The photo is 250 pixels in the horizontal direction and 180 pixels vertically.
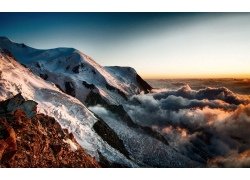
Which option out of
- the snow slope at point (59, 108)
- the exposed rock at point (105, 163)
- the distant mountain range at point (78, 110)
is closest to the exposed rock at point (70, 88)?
the distant mountain range at point (78, 110)

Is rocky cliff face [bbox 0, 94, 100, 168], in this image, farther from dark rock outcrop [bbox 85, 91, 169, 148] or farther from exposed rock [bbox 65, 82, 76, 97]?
exposed rock [bbox 65, 82, 76, 97]

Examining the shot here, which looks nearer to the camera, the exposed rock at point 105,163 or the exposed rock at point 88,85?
the exposed rock at point 105,163

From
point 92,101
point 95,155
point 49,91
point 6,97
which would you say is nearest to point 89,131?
point 95,155

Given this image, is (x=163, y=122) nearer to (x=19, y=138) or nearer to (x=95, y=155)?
(x=95, y=155)

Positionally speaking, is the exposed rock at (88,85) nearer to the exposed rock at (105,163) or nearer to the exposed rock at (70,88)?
the exposed rock at (70,88)

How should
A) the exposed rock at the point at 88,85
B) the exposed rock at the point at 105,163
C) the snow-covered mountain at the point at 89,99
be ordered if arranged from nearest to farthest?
the exposed rock at the point at 105,163 → the snow-covered mountain at the point at 89,99 → the exposed rock at the point at 88,85

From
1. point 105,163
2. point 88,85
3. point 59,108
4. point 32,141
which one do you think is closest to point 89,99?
point 88,85

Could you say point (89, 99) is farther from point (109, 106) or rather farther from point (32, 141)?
point (32, 141)

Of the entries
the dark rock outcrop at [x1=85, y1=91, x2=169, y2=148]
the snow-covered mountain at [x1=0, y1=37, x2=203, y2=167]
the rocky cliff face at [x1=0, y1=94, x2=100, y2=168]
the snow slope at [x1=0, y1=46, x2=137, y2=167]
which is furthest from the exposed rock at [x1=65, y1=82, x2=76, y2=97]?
the rocky cliff face at [x1=0, y1=94, x2=100, y2=168]
